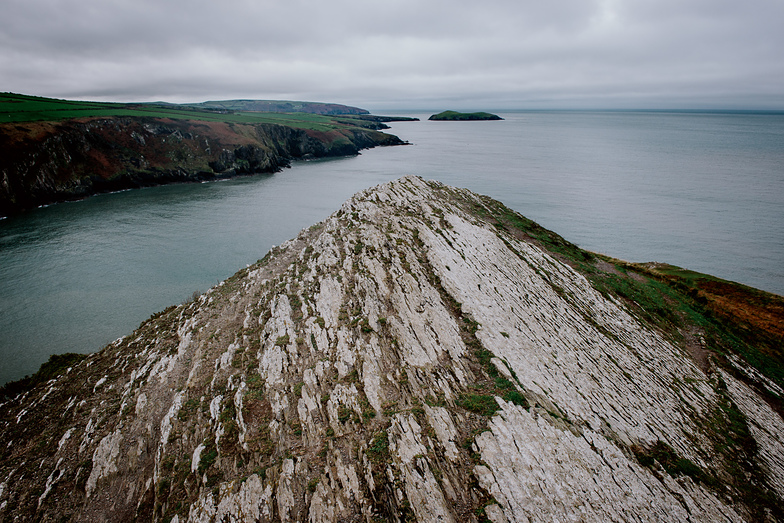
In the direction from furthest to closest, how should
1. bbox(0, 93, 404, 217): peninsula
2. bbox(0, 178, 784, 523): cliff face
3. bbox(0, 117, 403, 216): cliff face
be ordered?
bbox(0, 93, 404, 217): peninsula → bbox(0, 117, 403, 216): cliff face → bbox(0, 178, 784, 523): cliff face

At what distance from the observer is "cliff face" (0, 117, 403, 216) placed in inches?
2697

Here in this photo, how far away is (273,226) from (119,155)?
61100 millimetres

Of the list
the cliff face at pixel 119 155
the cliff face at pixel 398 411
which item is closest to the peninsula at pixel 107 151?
the cliff face at pixel 119 155

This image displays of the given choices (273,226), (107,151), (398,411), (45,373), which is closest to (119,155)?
(107,151)

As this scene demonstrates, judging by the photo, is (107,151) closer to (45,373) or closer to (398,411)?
(45,373)

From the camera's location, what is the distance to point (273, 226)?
6128cm

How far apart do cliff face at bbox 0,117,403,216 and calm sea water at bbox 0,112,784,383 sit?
5.06 meters

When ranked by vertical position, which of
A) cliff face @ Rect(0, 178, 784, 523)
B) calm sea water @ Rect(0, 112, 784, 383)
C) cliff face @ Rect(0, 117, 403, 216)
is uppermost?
cliff face @ Rect(0, 117, 403, 216)

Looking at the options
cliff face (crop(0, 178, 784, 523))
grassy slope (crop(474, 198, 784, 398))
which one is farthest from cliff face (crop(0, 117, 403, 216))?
grassy slope (crop(474, 198, 784, 398))

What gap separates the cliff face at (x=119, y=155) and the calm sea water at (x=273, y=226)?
16.6 feet

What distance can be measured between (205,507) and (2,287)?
46.1 meters

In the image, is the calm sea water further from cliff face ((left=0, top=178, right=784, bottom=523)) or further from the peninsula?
cliff face ((left=0, top=178, right=784, bottom=523))

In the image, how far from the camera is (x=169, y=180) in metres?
92.9

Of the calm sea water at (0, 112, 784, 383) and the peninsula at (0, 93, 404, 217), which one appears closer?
the calm sea water at (0, 112, 784, 383)
